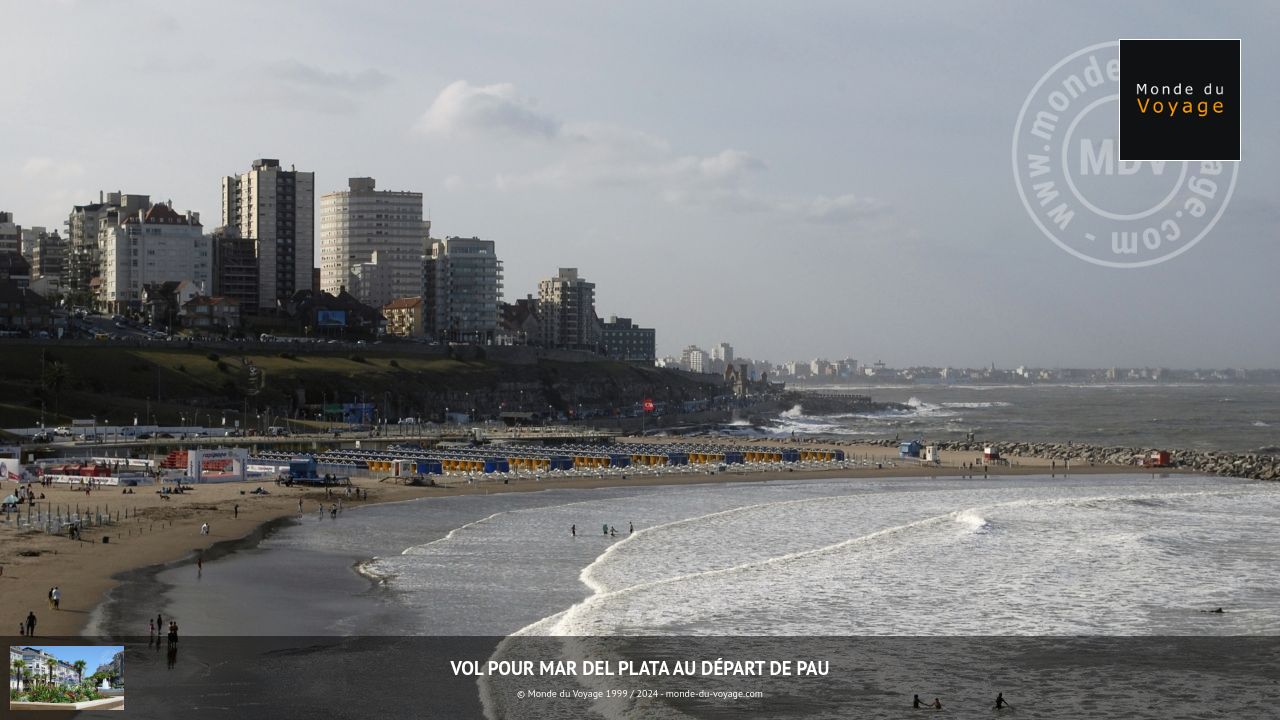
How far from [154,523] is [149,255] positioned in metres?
147

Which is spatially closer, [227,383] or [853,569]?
[853,569]

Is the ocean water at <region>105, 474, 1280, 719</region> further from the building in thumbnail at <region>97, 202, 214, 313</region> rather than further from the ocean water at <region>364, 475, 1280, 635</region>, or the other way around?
the building in thumbnail at <region>97, 202, 214, 313</region>

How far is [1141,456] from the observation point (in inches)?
4432

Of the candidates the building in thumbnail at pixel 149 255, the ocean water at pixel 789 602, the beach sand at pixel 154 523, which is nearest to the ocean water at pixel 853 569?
the ocean water at pixel 789 602

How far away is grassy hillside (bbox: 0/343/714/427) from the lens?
11075 centimetres

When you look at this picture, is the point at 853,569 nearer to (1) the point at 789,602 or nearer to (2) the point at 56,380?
(1) the point at 789,602

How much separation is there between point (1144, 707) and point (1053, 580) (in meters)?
17.1

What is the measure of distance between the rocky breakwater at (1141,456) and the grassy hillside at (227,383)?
57909mm

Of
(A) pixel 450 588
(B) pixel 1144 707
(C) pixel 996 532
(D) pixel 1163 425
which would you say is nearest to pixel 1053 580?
(C) pixel 996 532

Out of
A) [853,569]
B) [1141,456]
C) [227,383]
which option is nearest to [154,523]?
[853,569]

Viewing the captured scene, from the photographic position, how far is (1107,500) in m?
74.8

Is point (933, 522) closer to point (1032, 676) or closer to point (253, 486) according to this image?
point (1032, 676)

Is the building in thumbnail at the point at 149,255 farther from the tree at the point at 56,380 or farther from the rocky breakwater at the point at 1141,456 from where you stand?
the rocky breakwater at the point at 1141,456

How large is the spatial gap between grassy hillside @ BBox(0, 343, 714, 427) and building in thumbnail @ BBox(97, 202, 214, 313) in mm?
46450
